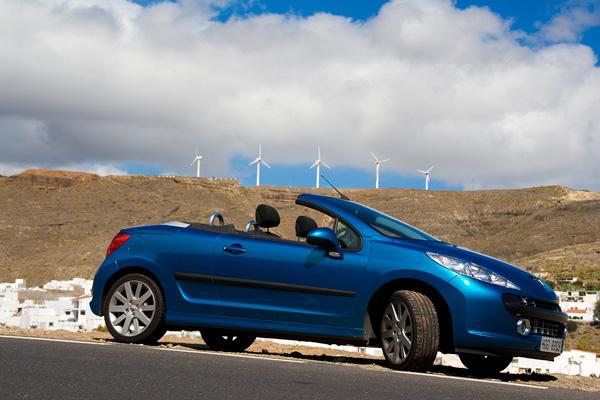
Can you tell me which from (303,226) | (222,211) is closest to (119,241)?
(303,226)

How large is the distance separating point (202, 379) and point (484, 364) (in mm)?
3552

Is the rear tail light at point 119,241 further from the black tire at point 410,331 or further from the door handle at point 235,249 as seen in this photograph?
the black tire at point 410,331

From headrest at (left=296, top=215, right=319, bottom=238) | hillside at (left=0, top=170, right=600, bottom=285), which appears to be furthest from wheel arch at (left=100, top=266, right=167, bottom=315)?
hillside at (left=0, top=170, right=600, bottom=285)

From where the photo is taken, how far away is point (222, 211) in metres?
108

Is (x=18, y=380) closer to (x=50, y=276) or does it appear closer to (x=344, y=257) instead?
(x=344, y=257)

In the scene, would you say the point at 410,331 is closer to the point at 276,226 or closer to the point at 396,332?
the point at 396,332

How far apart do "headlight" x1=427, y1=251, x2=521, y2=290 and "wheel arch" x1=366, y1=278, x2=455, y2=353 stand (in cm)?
25

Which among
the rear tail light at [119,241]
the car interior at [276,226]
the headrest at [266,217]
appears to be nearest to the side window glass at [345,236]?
the car interior at [276,226]

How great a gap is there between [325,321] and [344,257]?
2.05 ft

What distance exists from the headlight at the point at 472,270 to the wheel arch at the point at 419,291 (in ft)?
0.82

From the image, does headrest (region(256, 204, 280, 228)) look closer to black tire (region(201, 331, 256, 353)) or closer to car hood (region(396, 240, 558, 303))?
car hood (region(396, 240, 558, 303))

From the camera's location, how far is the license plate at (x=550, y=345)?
8.22 metres

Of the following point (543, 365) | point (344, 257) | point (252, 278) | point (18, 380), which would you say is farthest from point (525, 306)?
point (543, 365)

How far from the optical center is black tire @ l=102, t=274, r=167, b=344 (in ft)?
30.9
